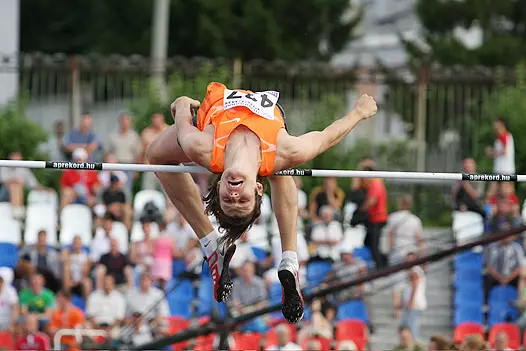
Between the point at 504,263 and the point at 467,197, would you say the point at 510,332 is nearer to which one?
the point at 504,263

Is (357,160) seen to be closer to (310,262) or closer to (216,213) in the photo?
(310,262)

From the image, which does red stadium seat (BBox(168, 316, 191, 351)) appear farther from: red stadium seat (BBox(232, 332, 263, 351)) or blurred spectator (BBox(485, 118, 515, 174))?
blurred spectator (BBox(485, 118, 515, 174))

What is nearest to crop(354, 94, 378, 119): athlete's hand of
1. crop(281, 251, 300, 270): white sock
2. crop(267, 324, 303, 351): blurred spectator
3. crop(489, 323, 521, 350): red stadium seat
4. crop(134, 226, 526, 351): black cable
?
crop(281, 251, 300, 270): white sock

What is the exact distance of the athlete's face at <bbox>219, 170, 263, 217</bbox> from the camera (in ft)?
24.2

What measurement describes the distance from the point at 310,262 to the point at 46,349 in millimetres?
2904

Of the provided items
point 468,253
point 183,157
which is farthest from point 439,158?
point 183,157

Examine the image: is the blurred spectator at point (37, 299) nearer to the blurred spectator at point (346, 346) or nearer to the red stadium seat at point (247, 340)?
the red stadium seat at point (247, 340)

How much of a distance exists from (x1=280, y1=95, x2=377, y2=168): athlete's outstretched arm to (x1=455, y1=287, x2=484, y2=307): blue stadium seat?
6350mm

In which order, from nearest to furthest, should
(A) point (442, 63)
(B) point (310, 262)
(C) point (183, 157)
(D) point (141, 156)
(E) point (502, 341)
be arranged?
(C) point (183, 157), (E) point (502, 341), (B) point (310, 262), (D) point (141, 156), (A) point (442, 63)

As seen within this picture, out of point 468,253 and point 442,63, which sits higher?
point 442,63

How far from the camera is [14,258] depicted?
14.1 metres

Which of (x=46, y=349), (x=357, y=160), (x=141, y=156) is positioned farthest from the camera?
(x=357, y=160)

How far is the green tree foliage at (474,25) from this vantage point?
2345cm

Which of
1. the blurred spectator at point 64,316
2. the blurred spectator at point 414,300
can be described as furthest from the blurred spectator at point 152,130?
the blurred spectator at point 414,300
